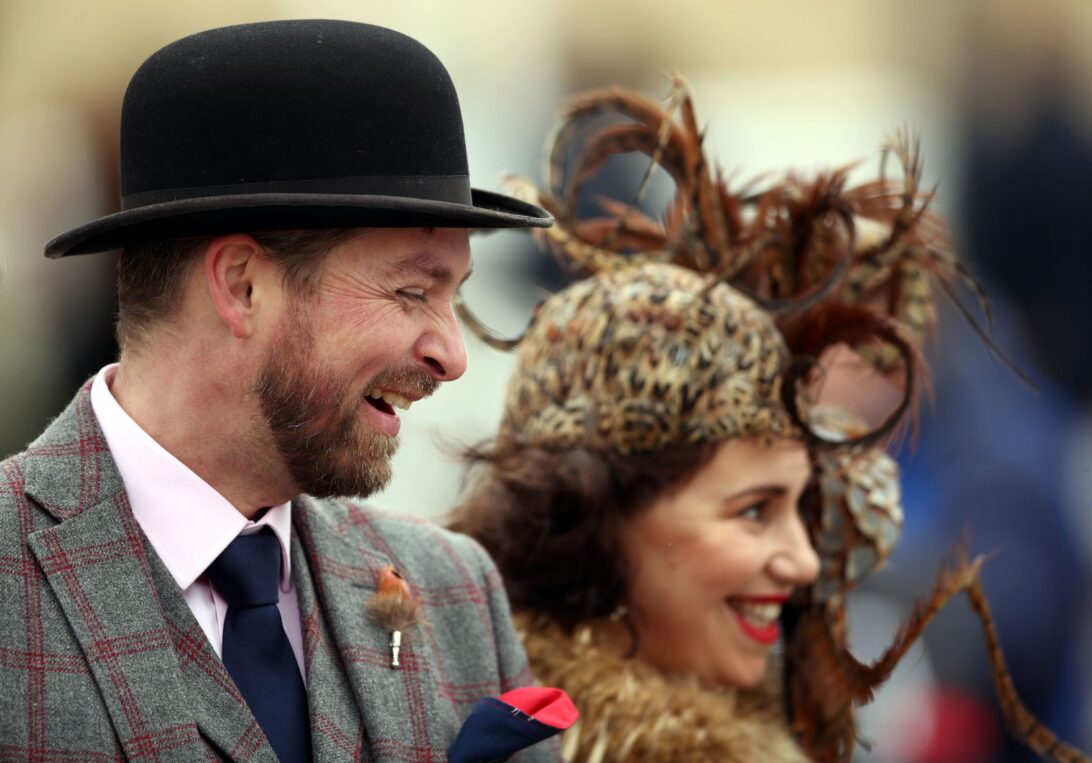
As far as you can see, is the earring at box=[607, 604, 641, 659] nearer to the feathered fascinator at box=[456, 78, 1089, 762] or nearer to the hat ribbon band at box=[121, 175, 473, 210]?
A: the feathered fascinator at box=[456, 78, 1089, 762]

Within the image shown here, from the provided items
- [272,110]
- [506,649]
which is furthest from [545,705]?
[272,110]

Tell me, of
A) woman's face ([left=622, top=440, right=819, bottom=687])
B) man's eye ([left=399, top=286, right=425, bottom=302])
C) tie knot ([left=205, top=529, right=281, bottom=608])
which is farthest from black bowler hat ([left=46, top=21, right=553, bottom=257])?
woman's face ([left=622, top=440, right=819, bottom=687])

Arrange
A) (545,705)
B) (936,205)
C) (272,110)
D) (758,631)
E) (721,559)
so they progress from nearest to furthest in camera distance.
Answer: (272,110), (545,705), (721,559), (758,631), (936,205)

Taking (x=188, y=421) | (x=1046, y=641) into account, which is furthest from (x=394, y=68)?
(x=1046, y=641)

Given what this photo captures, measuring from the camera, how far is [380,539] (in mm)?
2441

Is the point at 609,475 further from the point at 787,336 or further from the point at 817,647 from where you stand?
the point at 817,647

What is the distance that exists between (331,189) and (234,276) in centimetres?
19

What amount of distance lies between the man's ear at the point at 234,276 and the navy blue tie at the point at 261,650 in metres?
0.32

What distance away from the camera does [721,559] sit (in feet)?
10.4

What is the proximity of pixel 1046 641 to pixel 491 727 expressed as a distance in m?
3.31

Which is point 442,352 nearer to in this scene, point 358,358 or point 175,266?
point 358,358

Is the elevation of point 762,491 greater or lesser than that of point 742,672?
greater

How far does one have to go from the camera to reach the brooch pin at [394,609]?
2258 mm

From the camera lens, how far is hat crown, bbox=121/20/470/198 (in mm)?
2010
